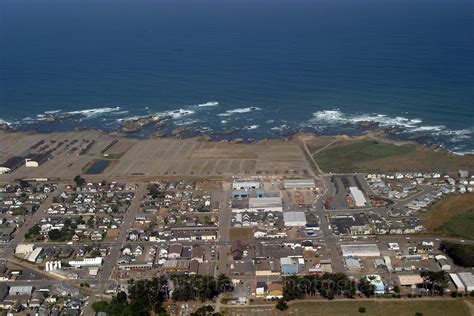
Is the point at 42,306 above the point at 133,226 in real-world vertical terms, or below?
below

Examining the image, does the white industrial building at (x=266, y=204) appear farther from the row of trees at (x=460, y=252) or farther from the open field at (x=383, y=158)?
the row of trees at (x=460, y=252)

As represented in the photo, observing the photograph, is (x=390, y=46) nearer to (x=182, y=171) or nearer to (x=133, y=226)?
(x=182, y=171)

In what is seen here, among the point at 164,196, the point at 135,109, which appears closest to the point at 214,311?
the point at 164,196

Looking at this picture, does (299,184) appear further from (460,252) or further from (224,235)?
(460,252)

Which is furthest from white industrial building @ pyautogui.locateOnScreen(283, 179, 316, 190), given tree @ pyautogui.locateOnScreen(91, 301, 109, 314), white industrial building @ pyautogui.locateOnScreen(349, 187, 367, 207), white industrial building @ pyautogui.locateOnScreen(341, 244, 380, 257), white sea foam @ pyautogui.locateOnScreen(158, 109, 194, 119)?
white sea foam @ pyautogui.locateOnScreen(158, 109, 194, 119)

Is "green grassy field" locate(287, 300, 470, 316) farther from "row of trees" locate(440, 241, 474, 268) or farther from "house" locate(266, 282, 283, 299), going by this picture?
"row of trees" locate(440, 241, 474, 268)

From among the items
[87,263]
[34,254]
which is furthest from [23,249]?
[87,263]

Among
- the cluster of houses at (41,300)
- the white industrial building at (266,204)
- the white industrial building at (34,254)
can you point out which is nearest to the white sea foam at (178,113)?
the white industrial building at (266,204)
